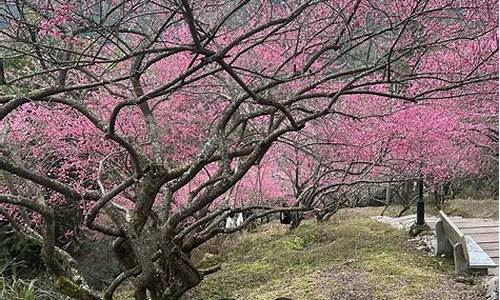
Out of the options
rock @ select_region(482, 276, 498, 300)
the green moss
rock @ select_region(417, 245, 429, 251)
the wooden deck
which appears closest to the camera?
the green moss

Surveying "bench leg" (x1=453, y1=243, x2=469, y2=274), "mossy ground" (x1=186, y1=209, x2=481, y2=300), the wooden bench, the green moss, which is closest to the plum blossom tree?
the green moss

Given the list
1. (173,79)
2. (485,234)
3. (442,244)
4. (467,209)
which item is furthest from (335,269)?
(467,209)

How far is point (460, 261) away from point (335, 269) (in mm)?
1327

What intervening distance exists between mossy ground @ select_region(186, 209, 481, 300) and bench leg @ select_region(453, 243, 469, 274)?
0.09 metres

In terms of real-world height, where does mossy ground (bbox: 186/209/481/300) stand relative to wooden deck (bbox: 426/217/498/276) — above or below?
below

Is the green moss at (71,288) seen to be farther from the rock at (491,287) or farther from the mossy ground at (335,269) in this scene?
the rock at (491,287)

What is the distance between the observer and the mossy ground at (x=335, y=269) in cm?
498

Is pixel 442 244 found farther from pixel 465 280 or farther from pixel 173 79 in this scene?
pixel 173 79

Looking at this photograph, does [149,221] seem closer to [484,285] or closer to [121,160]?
[121,160]

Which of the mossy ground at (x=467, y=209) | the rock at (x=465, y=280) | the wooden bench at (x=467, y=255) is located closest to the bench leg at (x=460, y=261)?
the wooden bench at (x=467, y=255)

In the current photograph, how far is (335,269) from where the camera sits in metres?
6.10

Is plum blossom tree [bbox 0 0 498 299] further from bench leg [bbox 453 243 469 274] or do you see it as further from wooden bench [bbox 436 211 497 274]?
bench leg [bbox 453 243 469 274]

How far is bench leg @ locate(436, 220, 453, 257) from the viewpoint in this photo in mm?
6250

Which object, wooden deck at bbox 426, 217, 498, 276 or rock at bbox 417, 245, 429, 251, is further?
rock at bbox 417, 245, 429, 251
